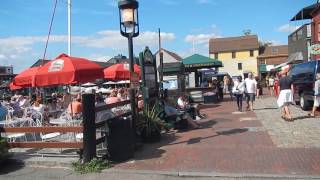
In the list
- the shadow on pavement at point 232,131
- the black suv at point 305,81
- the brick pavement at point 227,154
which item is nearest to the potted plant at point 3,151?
the brick pavement at point 227,154

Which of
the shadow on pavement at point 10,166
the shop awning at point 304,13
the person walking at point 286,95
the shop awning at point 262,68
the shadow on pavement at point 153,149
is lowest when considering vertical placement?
the shadow on pavement at point 10,166

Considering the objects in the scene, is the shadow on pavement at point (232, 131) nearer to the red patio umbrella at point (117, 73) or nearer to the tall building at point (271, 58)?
the red patio umbrella at point (117, 73)

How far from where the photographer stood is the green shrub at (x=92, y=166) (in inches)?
334

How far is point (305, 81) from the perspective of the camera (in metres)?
17.1

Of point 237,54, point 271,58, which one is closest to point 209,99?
point 271,58

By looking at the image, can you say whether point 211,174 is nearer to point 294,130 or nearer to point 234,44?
point 294,130

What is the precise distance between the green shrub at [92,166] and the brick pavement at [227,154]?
282 mm

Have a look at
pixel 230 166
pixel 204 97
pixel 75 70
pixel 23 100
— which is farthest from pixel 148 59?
pixel 204 97

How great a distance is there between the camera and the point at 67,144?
9.01 metres

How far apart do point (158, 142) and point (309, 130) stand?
421 cm

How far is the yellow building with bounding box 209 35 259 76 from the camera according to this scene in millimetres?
91125

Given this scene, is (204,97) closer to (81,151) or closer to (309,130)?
(309,130)

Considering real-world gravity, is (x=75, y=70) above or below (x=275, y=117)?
above

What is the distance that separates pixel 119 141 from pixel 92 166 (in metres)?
0.88
